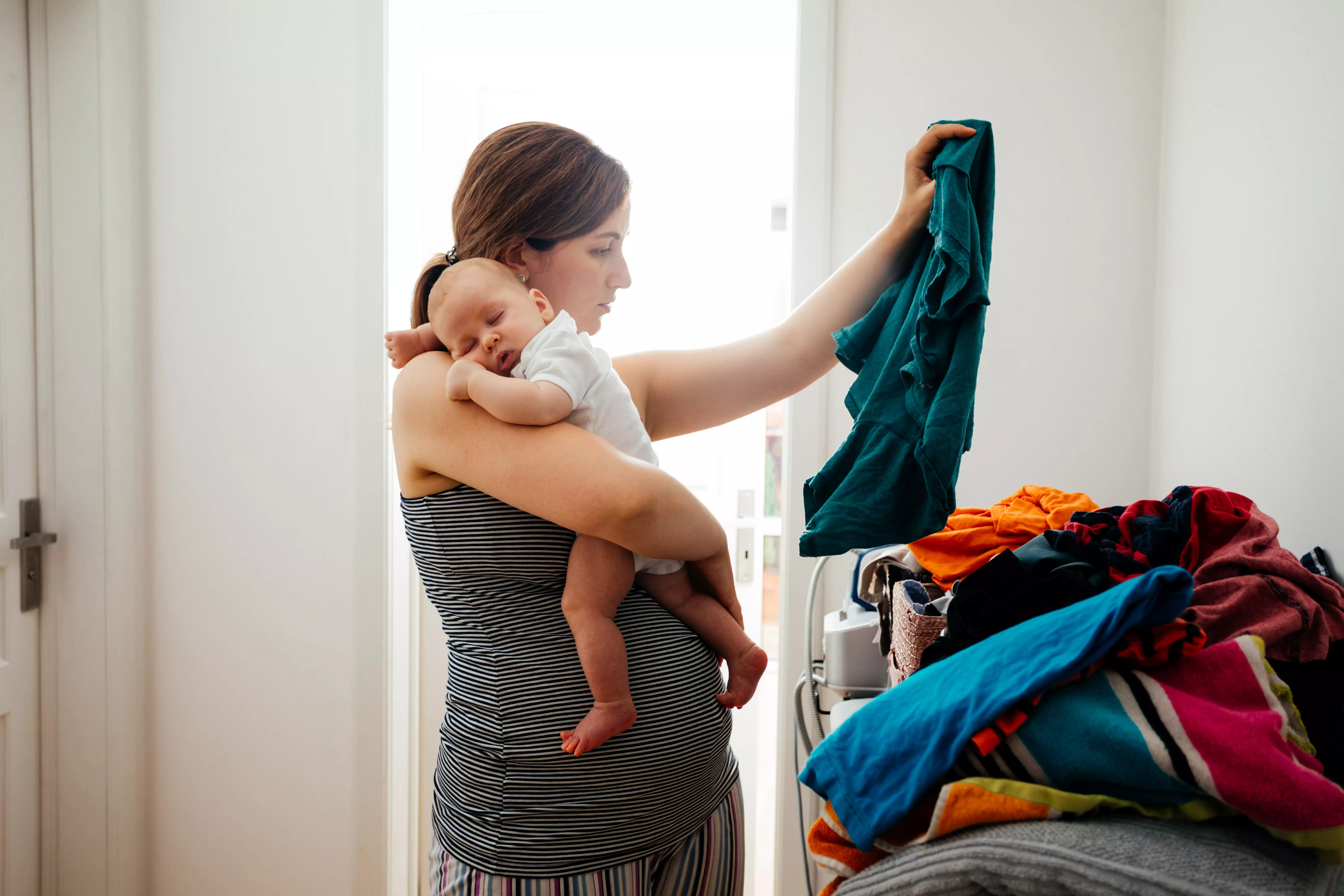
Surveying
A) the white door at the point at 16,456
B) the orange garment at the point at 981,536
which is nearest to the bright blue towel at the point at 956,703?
the orange garment at the point at 981,536

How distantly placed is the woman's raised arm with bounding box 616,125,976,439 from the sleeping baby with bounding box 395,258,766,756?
180 mm

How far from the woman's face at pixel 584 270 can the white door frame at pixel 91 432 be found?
126 centimetres

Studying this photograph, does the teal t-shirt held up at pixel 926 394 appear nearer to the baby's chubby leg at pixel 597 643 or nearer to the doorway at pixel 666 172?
the baby's chubby leg at pixel 597 643

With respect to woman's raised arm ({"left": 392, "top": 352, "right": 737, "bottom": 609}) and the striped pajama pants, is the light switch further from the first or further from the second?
woman's raised arm ({"left": 392, "top": 352, "right": 737, "bottom": 609})

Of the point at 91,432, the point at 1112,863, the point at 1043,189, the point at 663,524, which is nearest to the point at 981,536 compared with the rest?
the point at 663,524

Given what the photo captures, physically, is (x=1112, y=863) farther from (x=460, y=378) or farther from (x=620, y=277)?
(x=620, y=277)

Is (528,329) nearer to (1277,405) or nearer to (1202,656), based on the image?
(1202,656)

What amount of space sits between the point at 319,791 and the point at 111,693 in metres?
0.51

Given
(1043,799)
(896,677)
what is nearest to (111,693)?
(896,677)

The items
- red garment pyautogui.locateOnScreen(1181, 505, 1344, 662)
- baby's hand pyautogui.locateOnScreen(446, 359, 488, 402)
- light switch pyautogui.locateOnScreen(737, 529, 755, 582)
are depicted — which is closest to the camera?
red garment pyautogui.locateOnScreen(1181, 505, 1344, 662)

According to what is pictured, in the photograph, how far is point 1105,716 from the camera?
0.43 m

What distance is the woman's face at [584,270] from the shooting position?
3.13 ft

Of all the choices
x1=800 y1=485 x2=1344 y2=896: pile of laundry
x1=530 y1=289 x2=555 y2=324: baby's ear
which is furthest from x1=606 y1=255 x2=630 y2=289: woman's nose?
x1=800 y1=485 x2=1344 y2=896: pile of laundry

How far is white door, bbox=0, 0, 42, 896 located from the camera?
1608mm
